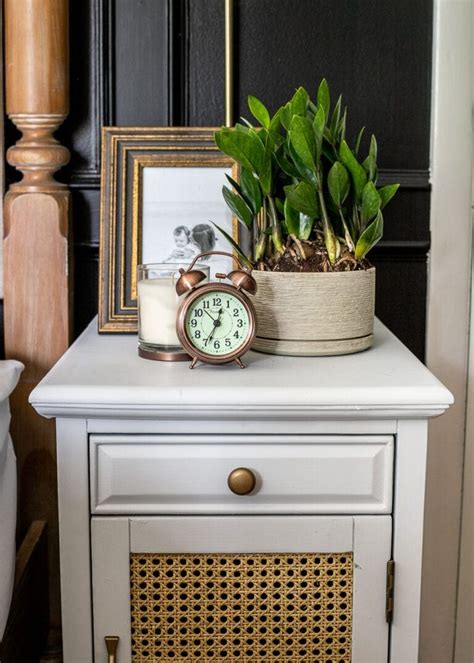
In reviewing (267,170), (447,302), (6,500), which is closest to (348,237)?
(267,170)

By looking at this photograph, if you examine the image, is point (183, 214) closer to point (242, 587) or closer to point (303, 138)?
point (303, 138)

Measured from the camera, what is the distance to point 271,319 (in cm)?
106

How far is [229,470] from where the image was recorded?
3.13ft

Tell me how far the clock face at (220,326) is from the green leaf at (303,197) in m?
0.14

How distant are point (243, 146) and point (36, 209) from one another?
0.37 meters

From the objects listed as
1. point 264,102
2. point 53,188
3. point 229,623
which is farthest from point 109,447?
point 264,102

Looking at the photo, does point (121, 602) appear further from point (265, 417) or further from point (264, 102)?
point (264, 102)

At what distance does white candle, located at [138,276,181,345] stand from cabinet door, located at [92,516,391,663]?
21 centimetres

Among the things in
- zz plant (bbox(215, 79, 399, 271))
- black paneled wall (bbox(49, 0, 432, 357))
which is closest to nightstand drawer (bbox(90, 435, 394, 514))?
zz plant (bbox(215, 79, 399, 271))

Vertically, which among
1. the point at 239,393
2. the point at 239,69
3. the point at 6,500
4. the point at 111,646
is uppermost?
the point at 239,69

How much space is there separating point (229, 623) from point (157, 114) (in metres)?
0.73

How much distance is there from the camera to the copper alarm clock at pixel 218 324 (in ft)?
3.27

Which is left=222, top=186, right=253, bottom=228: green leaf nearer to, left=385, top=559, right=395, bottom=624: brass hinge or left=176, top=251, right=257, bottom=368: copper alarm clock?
left=176, top=251, right=257, bottom=368: copper alarm clock

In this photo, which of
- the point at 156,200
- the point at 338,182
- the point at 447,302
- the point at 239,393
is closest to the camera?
the point at 239,393
